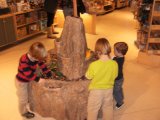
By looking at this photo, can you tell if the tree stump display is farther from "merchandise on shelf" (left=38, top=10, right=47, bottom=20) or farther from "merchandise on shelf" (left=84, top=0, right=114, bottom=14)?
"merchandise on shelf" (left=84, top=0, right=114, bottom=14)

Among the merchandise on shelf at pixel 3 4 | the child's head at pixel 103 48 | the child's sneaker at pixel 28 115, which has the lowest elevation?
the child's sneaker at pixel 28 115

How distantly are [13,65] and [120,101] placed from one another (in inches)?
91.6

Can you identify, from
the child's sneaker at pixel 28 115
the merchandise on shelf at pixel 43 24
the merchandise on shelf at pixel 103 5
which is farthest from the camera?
the merchandise on shelf at pixel 103 5

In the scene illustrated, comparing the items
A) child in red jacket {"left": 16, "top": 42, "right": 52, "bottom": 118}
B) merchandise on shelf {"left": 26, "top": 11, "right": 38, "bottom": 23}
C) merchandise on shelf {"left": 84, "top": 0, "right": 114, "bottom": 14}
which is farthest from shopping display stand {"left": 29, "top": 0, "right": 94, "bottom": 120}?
merchandise on shelf {"left": 84, "top": 0, "right": 114, "bottom": 14}

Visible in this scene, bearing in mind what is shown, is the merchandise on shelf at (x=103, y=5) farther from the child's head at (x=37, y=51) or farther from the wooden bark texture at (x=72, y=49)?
the child's head at (x=37, y=51)

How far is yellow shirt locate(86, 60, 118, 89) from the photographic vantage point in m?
2.23

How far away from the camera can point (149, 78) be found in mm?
3793

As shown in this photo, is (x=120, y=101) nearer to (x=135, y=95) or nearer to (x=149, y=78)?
(x=135, y=95)

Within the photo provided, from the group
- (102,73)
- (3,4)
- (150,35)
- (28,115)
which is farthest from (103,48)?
(3,4)

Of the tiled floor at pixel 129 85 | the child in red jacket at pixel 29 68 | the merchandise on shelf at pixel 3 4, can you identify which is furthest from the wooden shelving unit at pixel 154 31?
the merchandise on shelf at pixel 3 4

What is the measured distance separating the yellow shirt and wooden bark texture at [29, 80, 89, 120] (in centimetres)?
34

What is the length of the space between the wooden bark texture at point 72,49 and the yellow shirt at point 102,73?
50 cm

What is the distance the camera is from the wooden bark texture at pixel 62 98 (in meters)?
2.61

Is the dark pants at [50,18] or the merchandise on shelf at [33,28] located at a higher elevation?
the dark pants at [50,18]
